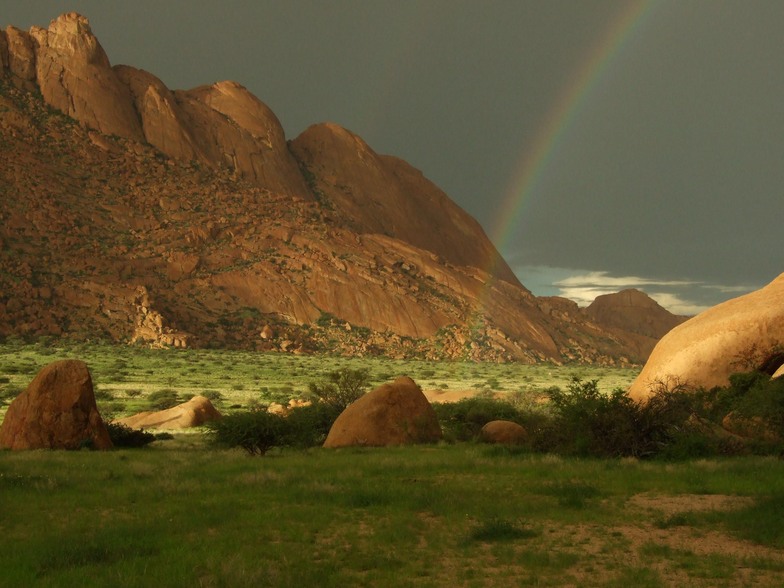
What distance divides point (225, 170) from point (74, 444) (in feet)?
320

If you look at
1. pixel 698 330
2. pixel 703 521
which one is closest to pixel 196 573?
pixel 703 521

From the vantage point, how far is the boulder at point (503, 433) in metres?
Answer: 22.7

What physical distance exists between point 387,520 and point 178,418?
61.7ft

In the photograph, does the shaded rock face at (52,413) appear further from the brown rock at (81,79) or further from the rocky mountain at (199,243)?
the brown rock at (81,79)

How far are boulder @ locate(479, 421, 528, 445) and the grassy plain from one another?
3.75m

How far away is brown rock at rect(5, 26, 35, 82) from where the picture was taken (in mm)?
103062

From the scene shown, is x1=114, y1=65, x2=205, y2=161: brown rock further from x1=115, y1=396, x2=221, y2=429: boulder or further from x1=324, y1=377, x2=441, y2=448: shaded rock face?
x1=324, y1=377, x2=441, y2=448: shaded rock face

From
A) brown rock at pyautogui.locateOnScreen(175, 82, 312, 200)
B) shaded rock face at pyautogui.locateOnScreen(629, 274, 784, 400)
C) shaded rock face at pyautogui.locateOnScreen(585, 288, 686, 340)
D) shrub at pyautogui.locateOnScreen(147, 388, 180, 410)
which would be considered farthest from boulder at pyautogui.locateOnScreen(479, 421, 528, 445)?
shaded rock face at pyautogui.locateOnScreen(585, 288, 686, 340)

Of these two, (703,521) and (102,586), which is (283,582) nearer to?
(102,586)

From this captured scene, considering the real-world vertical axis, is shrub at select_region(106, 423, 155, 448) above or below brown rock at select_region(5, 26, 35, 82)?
below

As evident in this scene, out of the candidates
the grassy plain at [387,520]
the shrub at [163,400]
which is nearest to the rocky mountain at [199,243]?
the shrub at [163,400]

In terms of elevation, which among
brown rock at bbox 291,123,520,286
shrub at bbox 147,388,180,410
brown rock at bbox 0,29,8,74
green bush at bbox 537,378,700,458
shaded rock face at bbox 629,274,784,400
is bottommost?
shrub at bbox 147,388,180,410

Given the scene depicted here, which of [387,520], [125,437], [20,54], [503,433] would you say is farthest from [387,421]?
[20,54]

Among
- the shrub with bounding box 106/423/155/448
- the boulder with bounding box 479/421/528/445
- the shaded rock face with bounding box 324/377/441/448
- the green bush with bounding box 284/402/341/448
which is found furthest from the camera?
the boulder with bounding box 479/421/528/445
